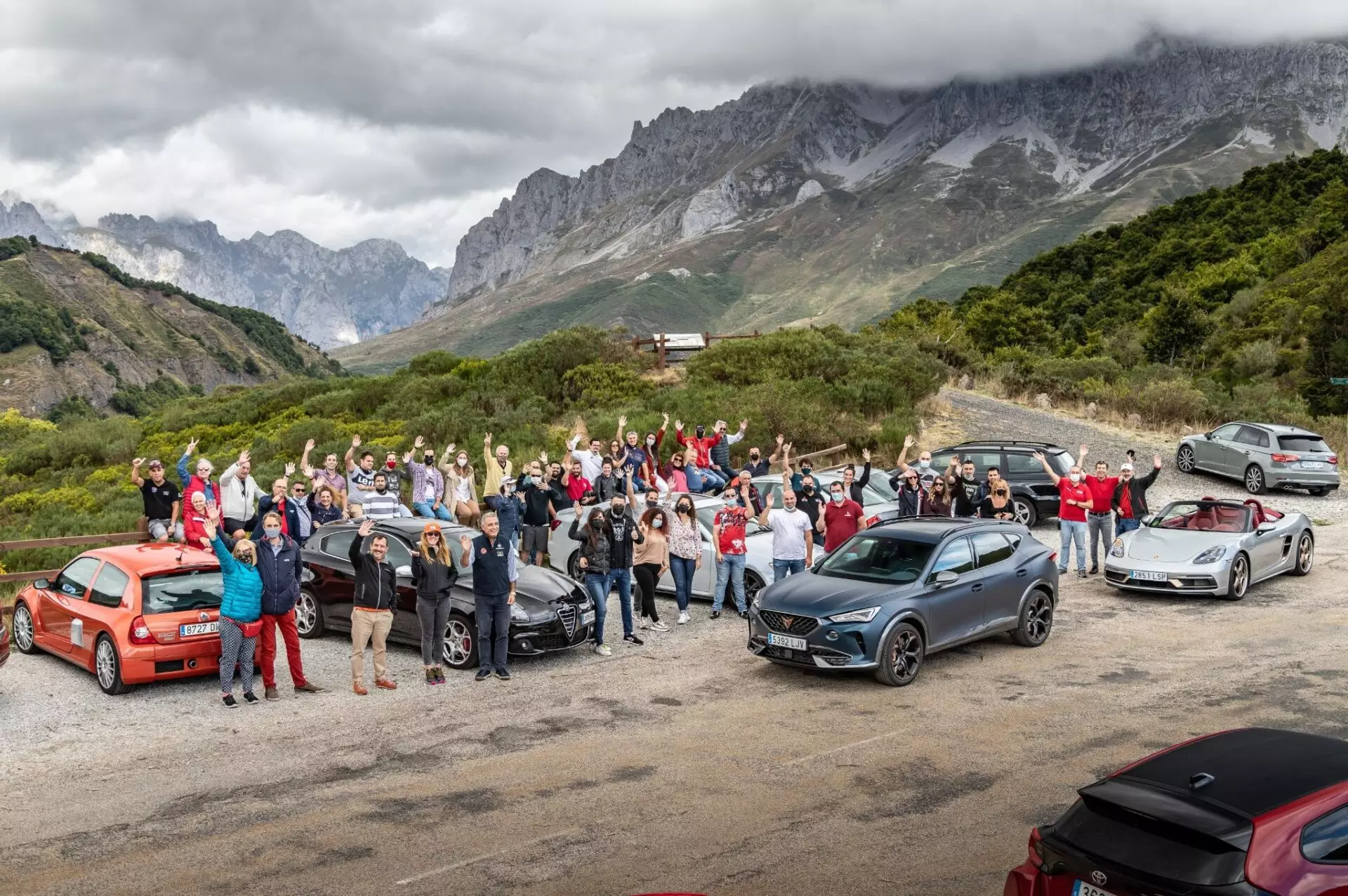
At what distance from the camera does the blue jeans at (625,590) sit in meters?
12.7

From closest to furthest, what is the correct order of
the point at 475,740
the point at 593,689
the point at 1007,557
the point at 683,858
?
the point at 683,858, the point at 475,740, the point at 593,689, the point at 1007,557

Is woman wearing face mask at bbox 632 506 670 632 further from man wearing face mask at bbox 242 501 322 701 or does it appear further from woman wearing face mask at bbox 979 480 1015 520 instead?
woman wearing face mask at bbox 979 480 1015 520

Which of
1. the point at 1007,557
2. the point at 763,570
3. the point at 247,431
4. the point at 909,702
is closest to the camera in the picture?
the point at 909,702

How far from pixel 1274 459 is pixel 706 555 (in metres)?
15.8

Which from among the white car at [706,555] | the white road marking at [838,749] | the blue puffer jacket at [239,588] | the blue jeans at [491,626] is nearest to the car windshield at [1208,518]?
the white car at [706,555]

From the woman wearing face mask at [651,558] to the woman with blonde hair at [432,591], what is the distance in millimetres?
2770

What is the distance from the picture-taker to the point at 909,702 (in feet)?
32.7

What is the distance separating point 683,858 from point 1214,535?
11429 millimetres

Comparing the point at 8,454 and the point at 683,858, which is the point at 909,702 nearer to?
the point at 683,858

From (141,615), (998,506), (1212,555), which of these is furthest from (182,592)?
(1212,555)

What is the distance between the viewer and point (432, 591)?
10969 millimetres

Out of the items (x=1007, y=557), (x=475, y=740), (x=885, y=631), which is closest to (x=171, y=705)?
(x=475, y=740)

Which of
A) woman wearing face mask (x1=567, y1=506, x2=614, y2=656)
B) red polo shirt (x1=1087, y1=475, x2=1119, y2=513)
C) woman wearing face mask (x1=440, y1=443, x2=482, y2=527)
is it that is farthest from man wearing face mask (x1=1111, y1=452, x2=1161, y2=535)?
woman wearing face mask (x1=440, y1=443, x2=482, y2=527)

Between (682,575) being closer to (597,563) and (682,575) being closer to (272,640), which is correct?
(597,563)
